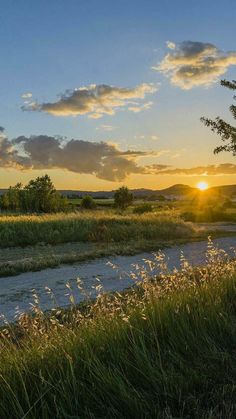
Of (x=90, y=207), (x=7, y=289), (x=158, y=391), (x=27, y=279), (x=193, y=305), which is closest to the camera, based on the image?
(x=158, y=391)

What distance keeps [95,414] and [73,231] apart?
26017 millimetres

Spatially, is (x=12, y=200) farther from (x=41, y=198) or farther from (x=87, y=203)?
(x=87, y=203)

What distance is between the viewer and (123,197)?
72938mm

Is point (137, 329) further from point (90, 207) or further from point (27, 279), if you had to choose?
point (90, 207)

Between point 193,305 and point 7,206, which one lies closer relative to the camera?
point 193,305

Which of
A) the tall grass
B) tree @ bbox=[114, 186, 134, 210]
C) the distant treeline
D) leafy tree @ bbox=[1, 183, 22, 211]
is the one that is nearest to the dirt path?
the tall grass

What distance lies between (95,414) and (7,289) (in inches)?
398

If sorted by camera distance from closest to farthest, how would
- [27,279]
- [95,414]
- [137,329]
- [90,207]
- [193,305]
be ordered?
[95,414] → [137,329] → [193,305] → [27,279] → [90,207]

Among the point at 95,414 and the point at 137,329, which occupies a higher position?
the point at 137,329

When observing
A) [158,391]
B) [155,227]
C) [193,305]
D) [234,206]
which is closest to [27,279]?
[193,305]

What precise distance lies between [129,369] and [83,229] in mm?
25777

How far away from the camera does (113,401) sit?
14.7ft

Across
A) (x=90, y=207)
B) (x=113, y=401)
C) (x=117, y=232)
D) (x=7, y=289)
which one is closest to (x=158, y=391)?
(x=113, y=401)

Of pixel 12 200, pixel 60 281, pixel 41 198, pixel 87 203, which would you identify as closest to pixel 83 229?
pixel 60 281
